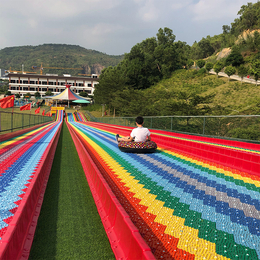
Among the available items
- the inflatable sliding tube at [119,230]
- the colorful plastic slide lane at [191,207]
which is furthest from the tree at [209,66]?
the inflatable sliding tube at [119,230]

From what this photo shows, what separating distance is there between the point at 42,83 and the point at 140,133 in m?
118

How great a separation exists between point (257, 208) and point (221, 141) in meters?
8.57

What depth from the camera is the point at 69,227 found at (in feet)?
10.4

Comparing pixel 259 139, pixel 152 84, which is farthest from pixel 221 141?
pixel 152 84

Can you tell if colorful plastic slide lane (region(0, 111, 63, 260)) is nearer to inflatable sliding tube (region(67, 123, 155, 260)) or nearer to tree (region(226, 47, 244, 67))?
inflatable sliding tube (region(67, 123, 155, 260))

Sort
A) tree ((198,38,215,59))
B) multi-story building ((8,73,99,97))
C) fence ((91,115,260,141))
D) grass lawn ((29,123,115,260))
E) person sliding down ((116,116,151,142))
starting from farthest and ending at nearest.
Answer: multi-story building ((8,73,99,97))
tree ((198,38,215,59))
fence ((91,115,260,141))
person sliding down ((116,116,151,142))
grass lawn ((29,123,115,260))

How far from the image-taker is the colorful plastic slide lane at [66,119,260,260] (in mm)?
2430

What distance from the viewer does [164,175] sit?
17.3 feet

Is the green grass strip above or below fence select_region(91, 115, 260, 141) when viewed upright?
below

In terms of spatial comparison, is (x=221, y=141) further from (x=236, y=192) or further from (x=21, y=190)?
(x=21, y=190)

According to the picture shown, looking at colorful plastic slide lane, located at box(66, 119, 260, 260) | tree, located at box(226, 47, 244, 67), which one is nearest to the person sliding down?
colorful plastic slide lane, located at box(66, 119, 260, 260)

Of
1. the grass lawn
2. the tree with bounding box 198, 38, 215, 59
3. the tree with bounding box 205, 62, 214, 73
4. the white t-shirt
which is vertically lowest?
the grass lawn

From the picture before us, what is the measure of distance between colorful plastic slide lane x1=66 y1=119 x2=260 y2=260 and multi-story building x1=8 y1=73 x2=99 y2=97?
11138 cm

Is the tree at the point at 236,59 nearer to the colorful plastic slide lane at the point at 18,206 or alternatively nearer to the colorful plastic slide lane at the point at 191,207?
the colorful plastic slide lane at the point at 191,207
